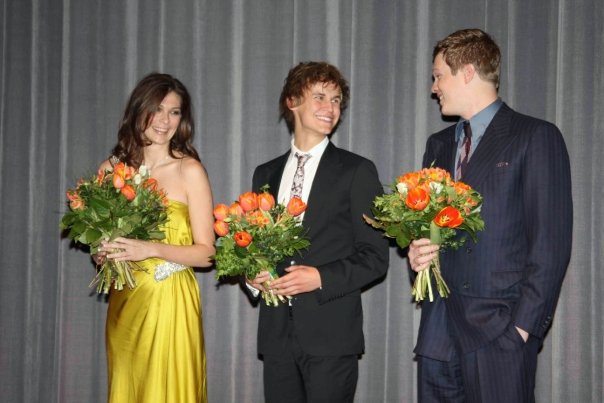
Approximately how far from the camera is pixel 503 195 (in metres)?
2.62

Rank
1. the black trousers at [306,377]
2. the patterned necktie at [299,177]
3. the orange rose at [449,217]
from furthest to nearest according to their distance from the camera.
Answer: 1. the patterned necktie at [299,177]
2. the black trousers at [306,377]
3. the orange rose at [449,217]

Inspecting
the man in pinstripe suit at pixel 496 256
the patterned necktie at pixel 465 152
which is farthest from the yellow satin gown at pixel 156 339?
the patterned necktie at pixel 465 152

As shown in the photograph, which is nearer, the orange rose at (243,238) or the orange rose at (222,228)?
the orange rose at (243,238)

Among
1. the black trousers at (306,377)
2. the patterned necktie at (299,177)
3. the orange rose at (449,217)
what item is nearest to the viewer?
the orange rose at (449,217)

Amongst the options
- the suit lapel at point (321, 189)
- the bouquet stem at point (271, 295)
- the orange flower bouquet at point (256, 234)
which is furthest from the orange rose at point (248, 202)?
the suit lapel at point (321, 189)

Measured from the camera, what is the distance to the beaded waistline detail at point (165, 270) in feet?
10.8

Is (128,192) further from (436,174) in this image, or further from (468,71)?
(468,71)

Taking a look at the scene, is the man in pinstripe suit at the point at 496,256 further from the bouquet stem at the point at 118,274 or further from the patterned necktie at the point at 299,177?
the bouquet stem at the point at 118,274

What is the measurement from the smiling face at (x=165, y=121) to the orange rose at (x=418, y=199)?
5.28ft

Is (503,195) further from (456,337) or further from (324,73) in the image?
(324,73)

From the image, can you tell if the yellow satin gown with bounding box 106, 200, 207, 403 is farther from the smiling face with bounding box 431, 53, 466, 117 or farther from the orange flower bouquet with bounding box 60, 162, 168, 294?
the smiling face with bounding box 431, 53, 466, 117

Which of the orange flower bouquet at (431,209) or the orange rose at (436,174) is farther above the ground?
the orange rose at (436,174)

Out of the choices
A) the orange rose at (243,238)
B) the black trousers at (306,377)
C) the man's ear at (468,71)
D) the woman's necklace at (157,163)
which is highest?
the man's ear at (468,71)

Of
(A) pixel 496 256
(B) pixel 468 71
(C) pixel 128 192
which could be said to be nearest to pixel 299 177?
(C) pixel 128 192
